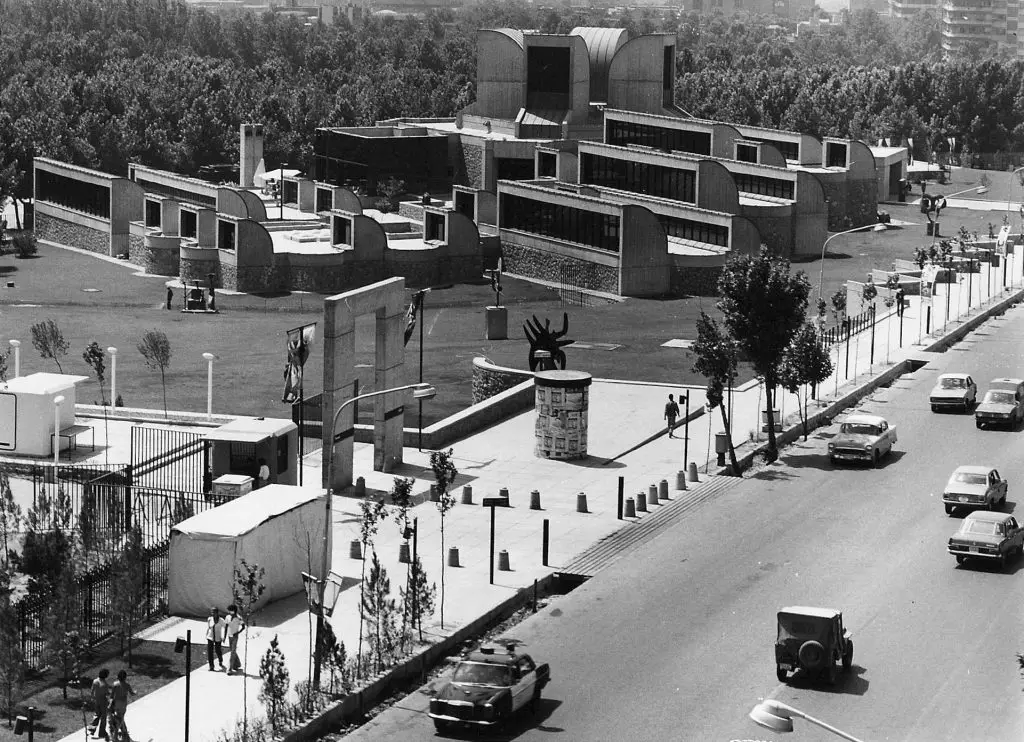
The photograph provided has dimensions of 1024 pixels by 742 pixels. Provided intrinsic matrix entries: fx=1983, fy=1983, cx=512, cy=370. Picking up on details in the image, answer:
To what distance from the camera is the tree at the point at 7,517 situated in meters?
46.3

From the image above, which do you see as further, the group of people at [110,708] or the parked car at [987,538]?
the parked car at [987,538]

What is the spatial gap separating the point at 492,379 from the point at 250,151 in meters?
65.4

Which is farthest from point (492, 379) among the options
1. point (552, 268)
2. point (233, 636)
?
point (552, 268)

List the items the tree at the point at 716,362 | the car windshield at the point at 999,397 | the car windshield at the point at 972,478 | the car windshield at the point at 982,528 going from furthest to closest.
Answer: the car windshield at the point at 999,397 < the tree at the point at 716,362 < the car windshield at the point at 972,478 < the car windshield at the point at 982,528

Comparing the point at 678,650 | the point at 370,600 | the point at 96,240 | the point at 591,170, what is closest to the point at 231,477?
the point at 370,600

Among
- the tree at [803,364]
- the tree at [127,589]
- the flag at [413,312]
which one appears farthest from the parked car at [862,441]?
the tree at [127,589]

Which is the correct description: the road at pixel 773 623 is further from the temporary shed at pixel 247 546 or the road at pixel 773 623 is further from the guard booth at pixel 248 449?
the guard booth at pixel 248 449

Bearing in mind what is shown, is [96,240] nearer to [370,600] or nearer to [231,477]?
[231,477]

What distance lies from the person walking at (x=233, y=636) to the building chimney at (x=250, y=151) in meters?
93.4

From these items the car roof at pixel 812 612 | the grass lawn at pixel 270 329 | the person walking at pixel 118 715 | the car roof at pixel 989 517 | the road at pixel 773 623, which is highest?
the car roof at pixel 812 612

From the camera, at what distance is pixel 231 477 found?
5216cm

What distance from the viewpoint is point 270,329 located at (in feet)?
293

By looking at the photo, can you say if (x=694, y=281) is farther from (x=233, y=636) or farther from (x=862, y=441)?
(x=233, y=636)

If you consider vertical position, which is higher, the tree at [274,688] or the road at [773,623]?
the tree at [274,688]
